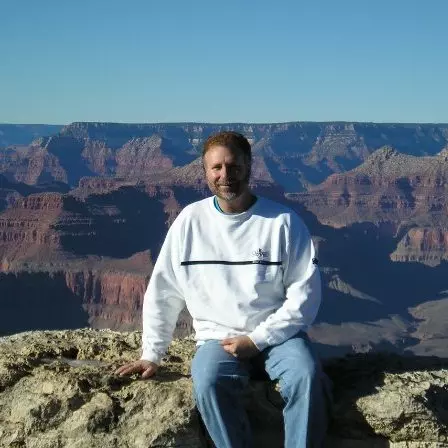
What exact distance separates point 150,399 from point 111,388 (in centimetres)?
38

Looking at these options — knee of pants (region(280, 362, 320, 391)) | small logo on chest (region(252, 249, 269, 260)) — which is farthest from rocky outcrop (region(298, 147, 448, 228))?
knee of pants (region(280, 362, 320, 391))

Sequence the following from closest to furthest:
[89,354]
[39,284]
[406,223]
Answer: [89,354]
[39,284]
[406,223]

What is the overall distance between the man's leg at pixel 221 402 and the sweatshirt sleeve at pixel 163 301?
22.6 inches

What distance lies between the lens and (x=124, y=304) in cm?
7088

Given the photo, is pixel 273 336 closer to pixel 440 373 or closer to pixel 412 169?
pixel 440 373

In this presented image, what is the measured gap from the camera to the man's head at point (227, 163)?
5227mm

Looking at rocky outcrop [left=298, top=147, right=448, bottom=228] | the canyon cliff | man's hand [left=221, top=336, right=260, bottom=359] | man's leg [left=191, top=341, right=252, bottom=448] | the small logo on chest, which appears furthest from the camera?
rocky outcrop [left=298, top=147, right=448, bottom=228]

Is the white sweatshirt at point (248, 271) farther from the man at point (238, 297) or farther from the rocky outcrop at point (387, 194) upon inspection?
the rocky outcrop at point (387, 194)

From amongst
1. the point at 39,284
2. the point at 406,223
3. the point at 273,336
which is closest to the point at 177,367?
the point at 273,336

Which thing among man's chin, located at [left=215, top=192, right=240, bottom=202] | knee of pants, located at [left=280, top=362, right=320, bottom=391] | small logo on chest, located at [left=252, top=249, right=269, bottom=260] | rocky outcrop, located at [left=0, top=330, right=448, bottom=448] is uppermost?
man's chin, located at [left=215, top=192, right=240, bottom=202]

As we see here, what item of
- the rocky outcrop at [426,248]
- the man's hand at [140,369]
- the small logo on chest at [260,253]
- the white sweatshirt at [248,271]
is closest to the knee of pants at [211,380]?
the white sweatshirt at [248,271]

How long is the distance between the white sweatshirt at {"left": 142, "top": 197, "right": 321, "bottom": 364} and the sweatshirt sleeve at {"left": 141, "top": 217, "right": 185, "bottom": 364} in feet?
0.07

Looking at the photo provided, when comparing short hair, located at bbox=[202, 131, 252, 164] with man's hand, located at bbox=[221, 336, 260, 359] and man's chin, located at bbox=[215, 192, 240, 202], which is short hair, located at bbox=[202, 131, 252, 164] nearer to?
man's chin, located at bbox=[215, 192, 240, 202]

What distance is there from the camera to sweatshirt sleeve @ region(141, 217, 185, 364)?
545 centimetres
